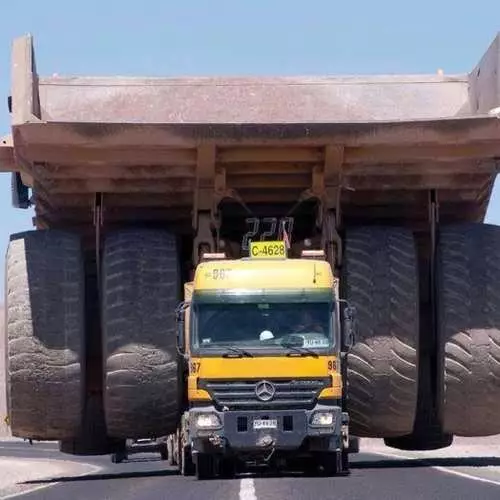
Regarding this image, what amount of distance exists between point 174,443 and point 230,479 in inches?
151

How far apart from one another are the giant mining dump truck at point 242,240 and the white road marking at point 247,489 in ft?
5.22

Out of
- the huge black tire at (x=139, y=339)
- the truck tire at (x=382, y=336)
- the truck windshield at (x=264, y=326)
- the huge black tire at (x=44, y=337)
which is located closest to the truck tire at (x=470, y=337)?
the truck tire at (x=382, y=336)

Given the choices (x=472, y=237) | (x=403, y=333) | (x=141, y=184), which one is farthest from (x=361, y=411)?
(x=141, y=184)

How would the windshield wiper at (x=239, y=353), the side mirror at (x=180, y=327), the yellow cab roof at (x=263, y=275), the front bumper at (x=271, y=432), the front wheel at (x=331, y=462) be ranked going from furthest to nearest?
1. the front wheel at (x=331, y=462)
2. the yellow cab roof at (x=263, y=275)
3. the side mirror at (x=180, y=327)
4. the windshield wiper at (x=239, y=353)
5. the front bumper at (x=271, y=432)

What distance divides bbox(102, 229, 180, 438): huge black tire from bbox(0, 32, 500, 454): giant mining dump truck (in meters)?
0.02

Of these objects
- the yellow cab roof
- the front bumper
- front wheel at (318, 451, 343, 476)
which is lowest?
front wheel at (318, 451, 343, 476)

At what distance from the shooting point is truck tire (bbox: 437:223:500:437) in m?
18.9

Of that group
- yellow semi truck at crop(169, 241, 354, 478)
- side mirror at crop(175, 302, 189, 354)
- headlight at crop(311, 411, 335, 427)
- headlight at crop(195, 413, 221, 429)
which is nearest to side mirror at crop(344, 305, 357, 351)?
yellow semi truck at crop(169, 241, 354, 478)

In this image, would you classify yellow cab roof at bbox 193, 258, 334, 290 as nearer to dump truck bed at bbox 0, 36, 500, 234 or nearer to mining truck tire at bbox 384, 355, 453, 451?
dump truck bed at bbox 0, 36, 500, 234

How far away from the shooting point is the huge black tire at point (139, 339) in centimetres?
1880

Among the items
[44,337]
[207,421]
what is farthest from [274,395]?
[44,337]

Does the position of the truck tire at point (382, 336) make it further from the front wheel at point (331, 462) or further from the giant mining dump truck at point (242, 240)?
the front wheel at point (331, 462)

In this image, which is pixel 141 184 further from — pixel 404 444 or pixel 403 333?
pixel 404 444

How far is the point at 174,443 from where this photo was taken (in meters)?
22.4
